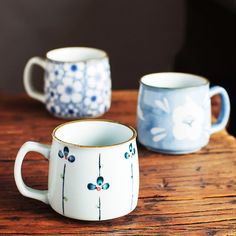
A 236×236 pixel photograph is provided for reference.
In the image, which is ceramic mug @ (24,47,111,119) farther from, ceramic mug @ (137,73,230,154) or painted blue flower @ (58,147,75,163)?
painted blue flower @ (58,147,75,163)

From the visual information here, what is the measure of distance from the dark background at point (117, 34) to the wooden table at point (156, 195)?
1.12 meters

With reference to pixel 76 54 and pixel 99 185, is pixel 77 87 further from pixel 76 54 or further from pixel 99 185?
pixel 99 185

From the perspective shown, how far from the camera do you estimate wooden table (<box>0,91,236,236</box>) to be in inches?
27.5

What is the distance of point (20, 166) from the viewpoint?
72 cm

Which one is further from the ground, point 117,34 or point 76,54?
point 76,54

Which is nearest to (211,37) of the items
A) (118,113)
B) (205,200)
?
(118,113)

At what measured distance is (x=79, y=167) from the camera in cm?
68

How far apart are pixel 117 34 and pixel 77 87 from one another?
1.19 m

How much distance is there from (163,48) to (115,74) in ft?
0.69

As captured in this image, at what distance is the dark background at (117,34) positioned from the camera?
84.5 inches

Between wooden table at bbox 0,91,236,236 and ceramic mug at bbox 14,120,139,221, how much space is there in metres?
0.02

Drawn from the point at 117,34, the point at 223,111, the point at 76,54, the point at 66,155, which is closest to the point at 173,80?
the point at 223,111

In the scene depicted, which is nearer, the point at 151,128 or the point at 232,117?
the point at 151,128

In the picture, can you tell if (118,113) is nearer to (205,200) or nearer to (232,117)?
(205,200)
